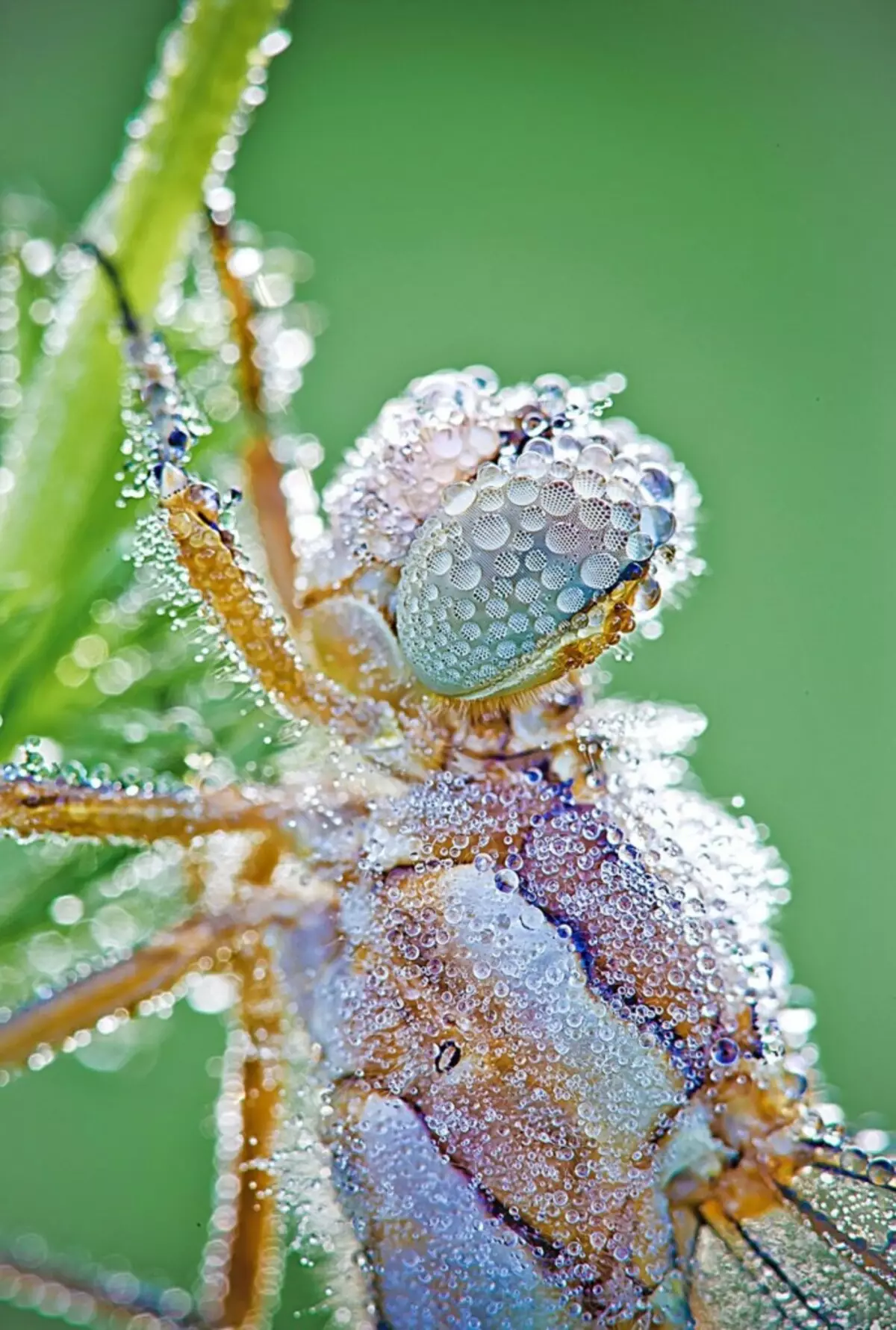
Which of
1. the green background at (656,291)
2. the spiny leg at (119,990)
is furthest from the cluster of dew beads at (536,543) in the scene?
the green background at (656,291)

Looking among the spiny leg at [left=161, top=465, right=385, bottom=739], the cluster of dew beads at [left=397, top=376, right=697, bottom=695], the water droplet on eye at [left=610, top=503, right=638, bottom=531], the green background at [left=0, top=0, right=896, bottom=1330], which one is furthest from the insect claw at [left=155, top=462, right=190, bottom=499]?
the green background at [left=0, top=0, right=896, bottom=1330]

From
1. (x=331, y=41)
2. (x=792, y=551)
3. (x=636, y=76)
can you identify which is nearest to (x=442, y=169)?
(x=331, y=41)

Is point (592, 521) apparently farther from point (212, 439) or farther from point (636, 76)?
point (636, 76)

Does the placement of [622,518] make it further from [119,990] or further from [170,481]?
[119,990]

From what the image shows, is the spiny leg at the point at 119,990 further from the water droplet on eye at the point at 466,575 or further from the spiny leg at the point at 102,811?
the water droplet on eye at the point at 466,575

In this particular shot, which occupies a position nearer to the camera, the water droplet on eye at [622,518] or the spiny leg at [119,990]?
the water droplet on eye at [622,518]

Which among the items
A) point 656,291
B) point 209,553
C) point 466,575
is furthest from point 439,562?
point 656,291
